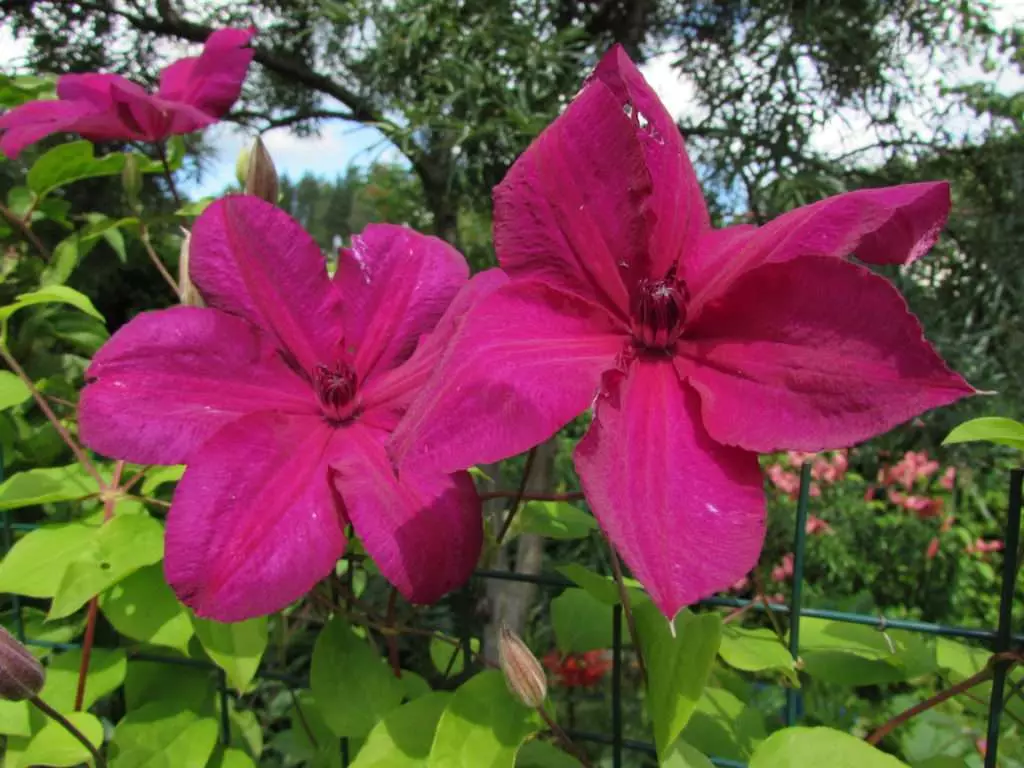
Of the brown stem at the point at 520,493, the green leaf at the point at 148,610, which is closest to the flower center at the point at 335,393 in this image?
the brown stem at the point at 520,493

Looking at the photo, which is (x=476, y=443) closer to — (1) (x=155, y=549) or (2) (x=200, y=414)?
(2) (x=200, y=414)

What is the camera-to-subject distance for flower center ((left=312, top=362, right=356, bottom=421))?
0.53 metres

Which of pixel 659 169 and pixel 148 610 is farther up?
pixel 659 169

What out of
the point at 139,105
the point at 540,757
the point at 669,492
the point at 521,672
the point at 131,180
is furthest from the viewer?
the point at 131,180

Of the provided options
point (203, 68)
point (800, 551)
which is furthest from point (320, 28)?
point (800, 551)

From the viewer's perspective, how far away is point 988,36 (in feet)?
5.45

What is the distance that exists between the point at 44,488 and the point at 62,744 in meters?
0.21

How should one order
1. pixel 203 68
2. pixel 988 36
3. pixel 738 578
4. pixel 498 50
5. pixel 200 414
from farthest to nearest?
pixel 988 36 → pixel 498 50 → pixel 203 68 → pixel 200 414 → pixel 738 578

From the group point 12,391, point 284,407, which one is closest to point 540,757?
point 284,407

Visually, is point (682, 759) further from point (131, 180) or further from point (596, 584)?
point (131, 180)

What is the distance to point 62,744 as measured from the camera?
62 centimetres

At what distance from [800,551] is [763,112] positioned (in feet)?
4.49

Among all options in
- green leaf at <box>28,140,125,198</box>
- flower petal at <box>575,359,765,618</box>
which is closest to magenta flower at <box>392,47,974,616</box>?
flower petal at <box>575,359,765,618</box>

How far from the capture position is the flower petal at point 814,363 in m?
0.36
